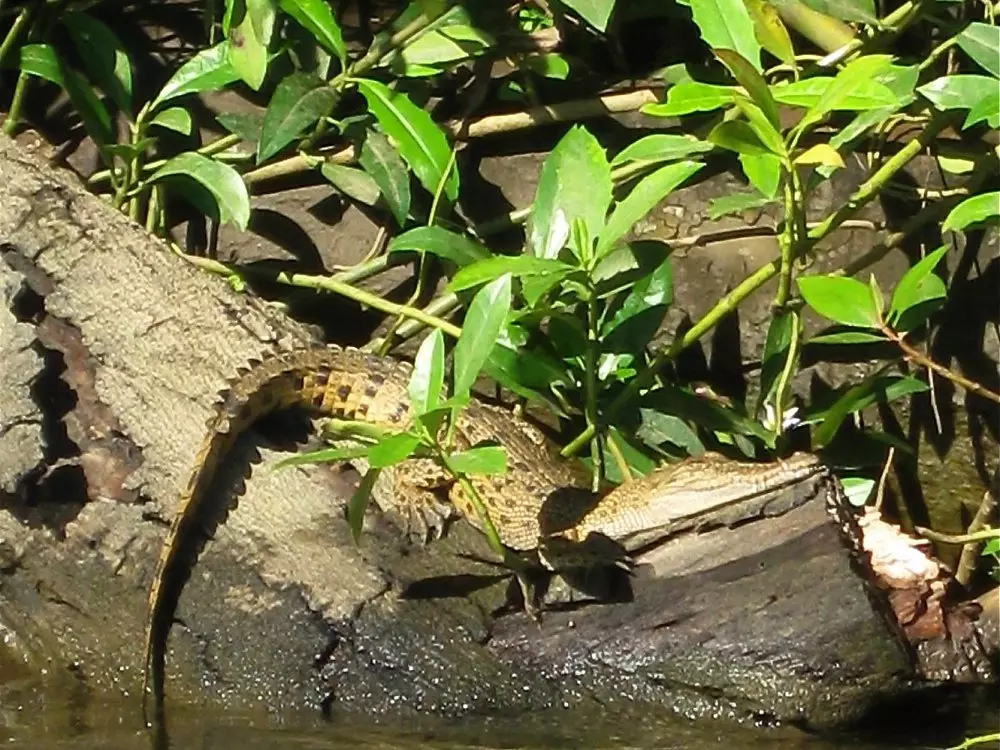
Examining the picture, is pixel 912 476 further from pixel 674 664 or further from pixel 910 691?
pixel 674 664

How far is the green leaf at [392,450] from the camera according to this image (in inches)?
94.0

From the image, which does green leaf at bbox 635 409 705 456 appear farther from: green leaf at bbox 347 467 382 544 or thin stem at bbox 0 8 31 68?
thin stem at bbox 0 8 31 68

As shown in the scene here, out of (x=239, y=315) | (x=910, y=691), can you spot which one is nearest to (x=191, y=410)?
(x=239, y=315)

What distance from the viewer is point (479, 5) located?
135 inches

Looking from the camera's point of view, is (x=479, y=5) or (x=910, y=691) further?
(x=479, y=5)

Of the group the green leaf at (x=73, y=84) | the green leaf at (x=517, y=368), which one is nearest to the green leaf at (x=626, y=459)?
the green leaf at (x=517, y=368)

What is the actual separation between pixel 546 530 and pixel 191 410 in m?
0.82

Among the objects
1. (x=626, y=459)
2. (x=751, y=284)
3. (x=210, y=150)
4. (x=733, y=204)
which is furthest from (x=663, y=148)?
(x=210, y=150)

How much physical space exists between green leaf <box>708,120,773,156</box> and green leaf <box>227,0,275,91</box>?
1234mm

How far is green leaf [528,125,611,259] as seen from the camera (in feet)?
8.93

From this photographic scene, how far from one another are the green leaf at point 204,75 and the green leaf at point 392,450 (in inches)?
52.9

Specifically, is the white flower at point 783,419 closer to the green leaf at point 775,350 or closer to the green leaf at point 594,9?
the green leaf at point 775,350

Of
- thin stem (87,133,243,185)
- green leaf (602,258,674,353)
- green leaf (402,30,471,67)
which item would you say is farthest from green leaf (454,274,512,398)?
thin stem (87,133,243,185)

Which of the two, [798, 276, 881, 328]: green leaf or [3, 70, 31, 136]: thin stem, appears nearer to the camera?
[798, 276, 881, 328]: green leaf
